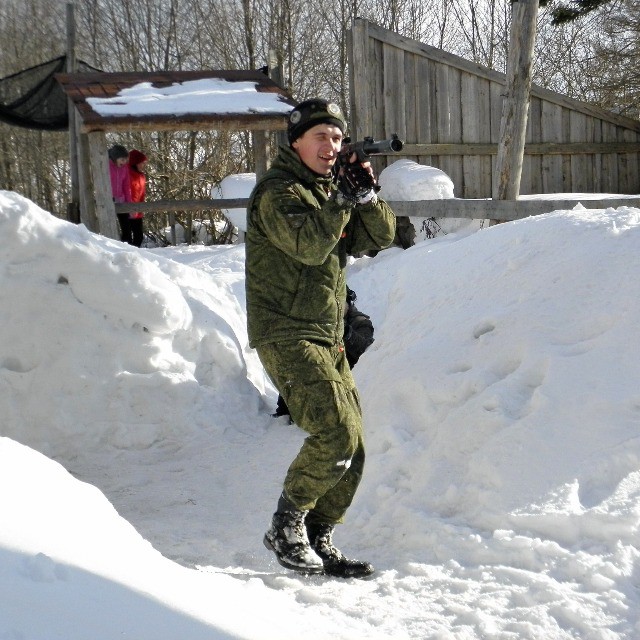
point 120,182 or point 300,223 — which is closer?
point 300,223

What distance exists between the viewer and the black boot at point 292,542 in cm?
314

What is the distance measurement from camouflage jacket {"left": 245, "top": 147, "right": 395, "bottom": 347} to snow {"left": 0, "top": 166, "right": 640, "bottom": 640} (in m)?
0.83

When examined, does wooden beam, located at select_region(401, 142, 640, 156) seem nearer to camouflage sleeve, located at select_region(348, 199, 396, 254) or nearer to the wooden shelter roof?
the wooden shelter roof

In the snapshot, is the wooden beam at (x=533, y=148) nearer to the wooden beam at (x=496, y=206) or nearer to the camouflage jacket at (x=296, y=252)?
the wooden beam at (x=496, y=206)

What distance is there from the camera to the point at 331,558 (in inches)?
127

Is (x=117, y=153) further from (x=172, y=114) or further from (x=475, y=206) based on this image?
(x=475, y=206)

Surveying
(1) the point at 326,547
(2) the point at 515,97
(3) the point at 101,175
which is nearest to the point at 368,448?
(1) the point at 326,547

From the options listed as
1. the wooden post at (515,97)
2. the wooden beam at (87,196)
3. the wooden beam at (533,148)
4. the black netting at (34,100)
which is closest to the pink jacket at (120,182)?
the wooden beam at (87,196)

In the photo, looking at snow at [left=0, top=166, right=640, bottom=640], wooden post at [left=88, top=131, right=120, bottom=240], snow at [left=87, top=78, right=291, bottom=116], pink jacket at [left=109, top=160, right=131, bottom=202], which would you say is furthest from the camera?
pink jacket at [left=109, top=160, right=131, bottom=202]

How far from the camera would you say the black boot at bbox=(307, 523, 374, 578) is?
3.17m

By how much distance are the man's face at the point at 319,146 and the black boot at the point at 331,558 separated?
127 centimetres

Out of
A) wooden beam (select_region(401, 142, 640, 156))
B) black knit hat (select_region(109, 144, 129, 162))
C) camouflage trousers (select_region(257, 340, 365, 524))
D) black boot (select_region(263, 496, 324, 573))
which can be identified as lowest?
black boot (select_region(263, 496, 324, 573))

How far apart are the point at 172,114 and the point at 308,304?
6773mm

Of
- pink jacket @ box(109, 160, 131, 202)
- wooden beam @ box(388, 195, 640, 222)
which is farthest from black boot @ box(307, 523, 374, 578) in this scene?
pink jacket @ box(109, 160, 131, 202)
